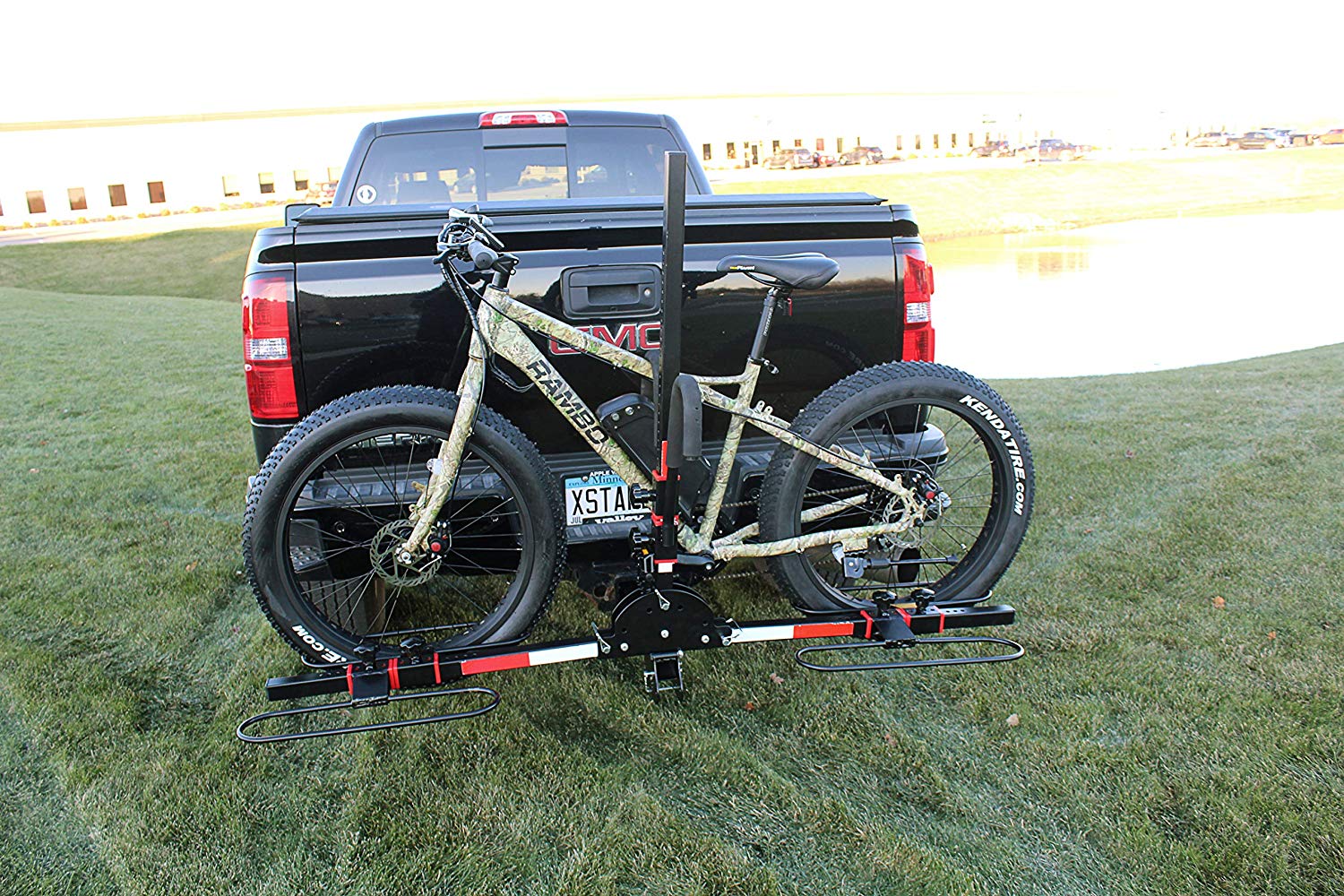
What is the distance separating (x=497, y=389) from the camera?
10.9 feet

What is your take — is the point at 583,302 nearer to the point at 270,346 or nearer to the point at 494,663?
the point at 270,346

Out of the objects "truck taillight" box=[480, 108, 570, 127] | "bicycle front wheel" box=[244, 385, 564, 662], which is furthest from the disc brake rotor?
"truck taillight" box=[480, 108, 570, 127]

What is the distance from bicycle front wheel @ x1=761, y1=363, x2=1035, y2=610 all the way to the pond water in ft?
22.0

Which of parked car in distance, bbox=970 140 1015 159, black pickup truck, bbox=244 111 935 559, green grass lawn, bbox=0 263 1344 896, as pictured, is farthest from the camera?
parked car in distance, bbox=970 140 1015 159

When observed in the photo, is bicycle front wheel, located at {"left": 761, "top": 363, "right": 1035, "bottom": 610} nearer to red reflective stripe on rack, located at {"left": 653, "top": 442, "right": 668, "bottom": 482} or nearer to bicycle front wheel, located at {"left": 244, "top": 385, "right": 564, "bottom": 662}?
red reflective stripe on rack, located at {"left": 653, "top": 442, "right": 668, "bottom": 482}

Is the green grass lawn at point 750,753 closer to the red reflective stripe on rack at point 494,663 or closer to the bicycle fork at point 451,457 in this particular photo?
the red reflective stripe on rack at point 494,663

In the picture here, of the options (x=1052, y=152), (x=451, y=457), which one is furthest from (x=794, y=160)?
(x=451, y=457)

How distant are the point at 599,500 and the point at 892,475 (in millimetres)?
1054

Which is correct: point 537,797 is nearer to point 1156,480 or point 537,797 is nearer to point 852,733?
point 852,733

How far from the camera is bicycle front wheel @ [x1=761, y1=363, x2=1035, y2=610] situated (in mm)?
3104

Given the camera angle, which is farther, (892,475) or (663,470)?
(892,475)

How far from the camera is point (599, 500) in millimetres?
3250

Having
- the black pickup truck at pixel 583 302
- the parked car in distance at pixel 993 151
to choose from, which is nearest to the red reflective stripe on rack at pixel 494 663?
the black pickup truck at pixel 583 302

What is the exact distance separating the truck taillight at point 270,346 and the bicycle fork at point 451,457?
62 centimetres
